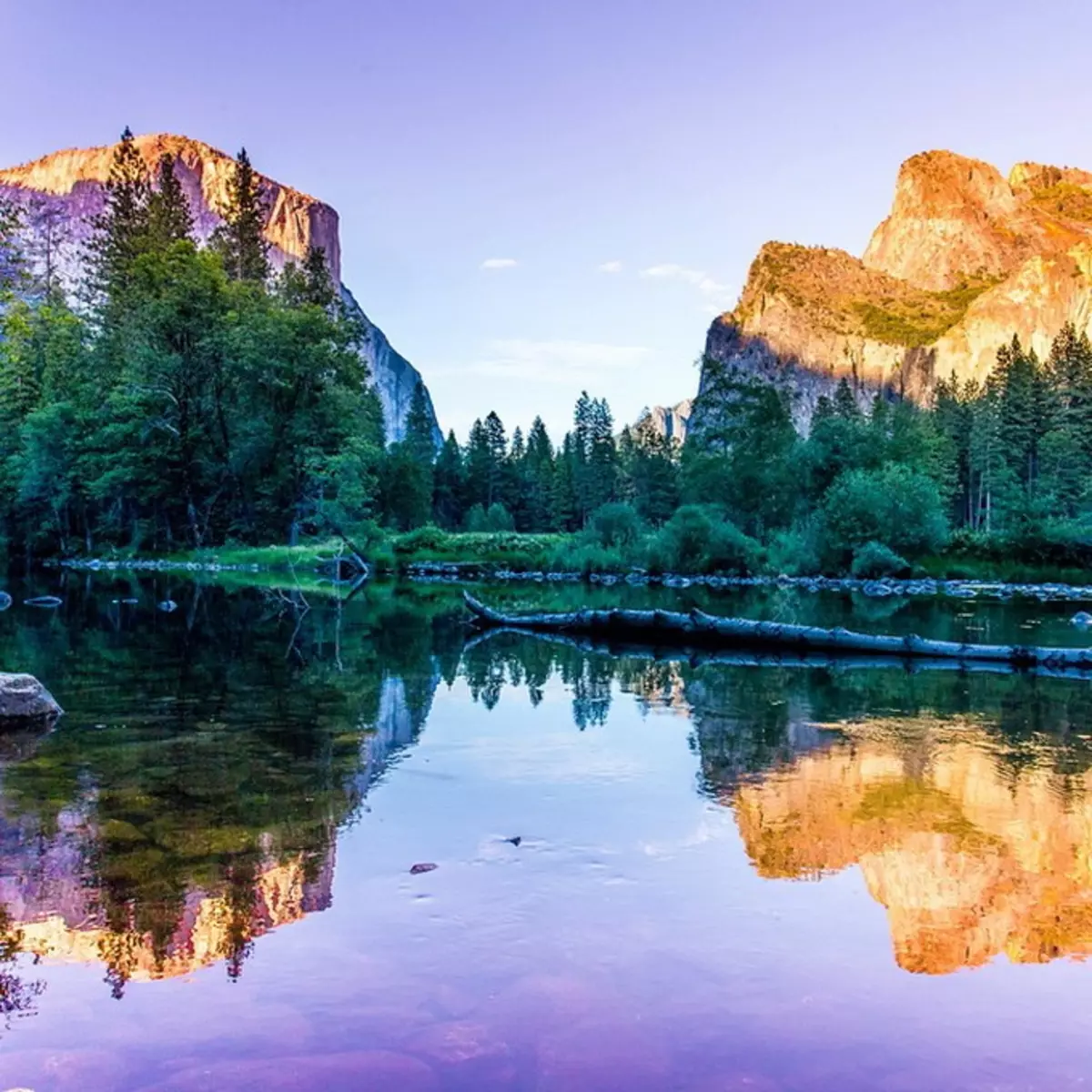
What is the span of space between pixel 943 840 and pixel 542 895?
3.14m

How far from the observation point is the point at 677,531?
44.2 metres

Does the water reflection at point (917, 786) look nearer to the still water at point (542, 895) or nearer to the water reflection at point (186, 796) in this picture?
the still water at point (542, 895)

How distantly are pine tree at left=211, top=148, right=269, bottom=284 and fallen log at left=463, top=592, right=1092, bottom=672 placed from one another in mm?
48874

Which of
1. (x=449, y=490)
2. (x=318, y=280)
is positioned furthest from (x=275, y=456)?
(x=449, y=490)

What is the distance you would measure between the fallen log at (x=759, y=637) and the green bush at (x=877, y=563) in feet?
75.0

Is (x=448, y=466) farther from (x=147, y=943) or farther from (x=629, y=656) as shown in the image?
(x=147, y=943)

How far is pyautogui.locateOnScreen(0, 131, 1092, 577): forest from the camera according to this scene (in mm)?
45219

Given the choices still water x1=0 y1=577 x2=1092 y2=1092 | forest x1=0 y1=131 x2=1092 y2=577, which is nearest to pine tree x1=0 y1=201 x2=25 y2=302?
still water x1=0 y1=577 x2=1092 y2=1092

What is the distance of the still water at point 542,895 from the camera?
14.3ft

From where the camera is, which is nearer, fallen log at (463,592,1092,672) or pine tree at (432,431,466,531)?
fallen log at (463,592,1092,672)

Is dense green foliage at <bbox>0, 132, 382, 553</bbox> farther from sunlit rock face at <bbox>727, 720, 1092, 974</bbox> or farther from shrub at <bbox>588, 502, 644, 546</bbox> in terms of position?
sunlit rock face at <bbox>727, 720, 1092, 974</bbox>

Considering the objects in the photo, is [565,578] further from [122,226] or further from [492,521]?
[122,226]

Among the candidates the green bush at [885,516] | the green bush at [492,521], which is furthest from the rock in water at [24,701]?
the green bush at [492,521]

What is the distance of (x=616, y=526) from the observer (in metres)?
47.8
